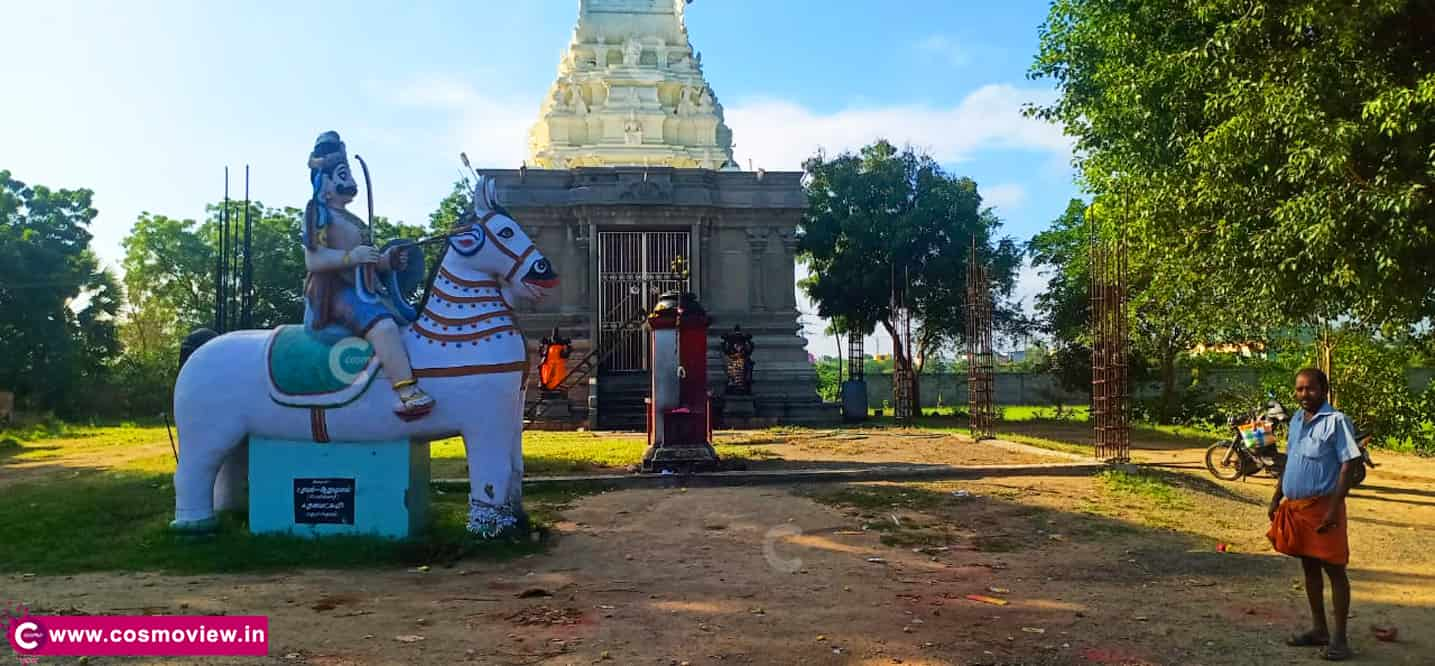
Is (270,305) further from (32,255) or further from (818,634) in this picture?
(818,634)

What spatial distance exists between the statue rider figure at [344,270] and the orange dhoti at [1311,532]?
5726mm

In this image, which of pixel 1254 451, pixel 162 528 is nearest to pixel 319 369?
pixel 162 528

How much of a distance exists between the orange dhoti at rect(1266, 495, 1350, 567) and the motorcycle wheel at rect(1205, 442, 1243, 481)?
7.81 metres

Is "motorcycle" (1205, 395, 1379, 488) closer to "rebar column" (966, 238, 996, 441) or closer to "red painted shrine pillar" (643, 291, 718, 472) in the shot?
"rebar column" (966, 238, 996, 441)

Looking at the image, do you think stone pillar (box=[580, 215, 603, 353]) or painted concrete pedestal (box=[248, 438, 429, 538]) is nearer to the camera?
painted concrete pedestal (box=[248, 438, 429, 538])

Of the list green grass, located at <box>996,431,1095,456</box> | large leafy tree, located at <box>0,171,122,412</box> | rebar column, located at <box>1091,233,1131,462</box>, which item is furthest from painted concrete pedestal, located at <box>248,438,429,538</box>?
large leafy tree, located at <box>0,171,122,412</box>

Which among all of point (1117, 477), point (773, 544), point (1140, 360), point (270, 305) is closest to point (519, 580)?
point (773, 544)

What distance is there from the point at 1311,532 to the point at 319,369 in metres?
6.68

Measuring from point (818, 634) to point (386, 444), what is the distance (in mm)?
3969

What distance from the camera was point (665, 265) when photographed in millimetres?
23375

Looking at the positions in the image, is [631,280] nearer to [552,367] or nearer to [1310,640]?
[552,367]

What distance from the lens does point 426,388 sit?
7512 millimetres

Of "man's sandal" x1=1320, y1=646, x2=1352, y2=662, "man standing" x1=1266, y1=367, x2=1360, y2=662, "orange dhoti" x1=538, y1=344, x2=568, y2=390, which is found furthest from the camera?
"orange dhoti" x1=538, y1=344, x2=568, y2=390

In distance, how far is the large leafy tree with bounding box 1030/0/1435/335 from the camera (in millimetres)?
8125
